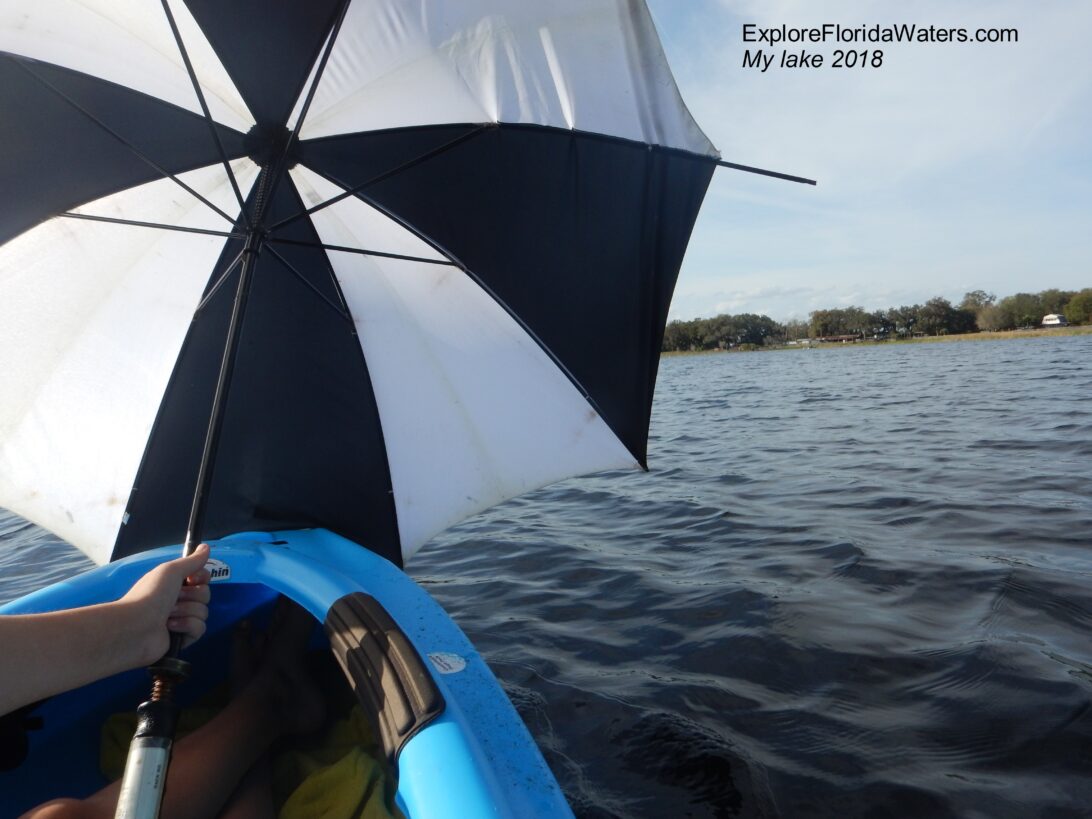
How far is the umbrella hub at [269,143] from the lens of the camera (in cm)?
226

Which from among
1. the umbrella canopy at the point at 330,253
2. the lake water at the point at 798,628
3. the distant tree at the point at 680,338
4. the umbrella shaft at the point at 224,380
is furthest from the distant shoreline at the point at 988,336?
the umbrella shaft at the point at 224,380

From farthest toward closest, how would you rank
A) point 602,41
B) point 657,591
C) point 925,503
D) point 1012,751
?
point 925,503, point 657,591, point 1012,751, point 602,41

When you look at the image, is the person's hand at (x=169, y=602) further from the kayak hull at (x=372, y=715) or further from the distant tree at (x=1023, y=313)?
the distant tree at (x=1023, y=313)

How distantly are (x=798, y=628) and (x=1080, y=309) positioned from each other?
8940 centimetres

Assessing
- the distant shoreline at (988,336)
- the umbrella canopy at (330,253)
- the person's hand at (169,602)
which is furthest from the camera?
the distant shoreline at (988,336)

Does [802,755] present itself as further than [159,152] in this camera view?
Yes

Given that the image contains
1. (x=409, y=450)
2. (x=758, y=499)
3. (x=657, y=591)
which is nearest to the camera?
(x=409, y=450)

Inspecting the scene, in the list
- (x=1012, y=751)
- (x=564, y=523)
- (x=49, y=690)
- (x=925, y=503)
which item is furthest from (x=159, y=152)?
(x=925, y=503)

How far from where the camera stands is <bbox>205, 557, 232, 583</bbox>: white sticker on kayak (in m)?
2.44

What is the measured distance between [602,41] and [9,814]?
10.5 ft

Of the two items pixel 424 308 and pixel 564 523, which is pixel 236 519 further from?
pixel 564 523

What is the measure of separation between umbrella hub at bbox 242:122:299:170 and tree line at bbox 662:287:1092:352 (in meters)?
85.6

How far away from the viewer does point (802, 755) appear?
106 inches

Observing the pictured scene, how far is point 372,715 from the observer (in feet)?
5.74
